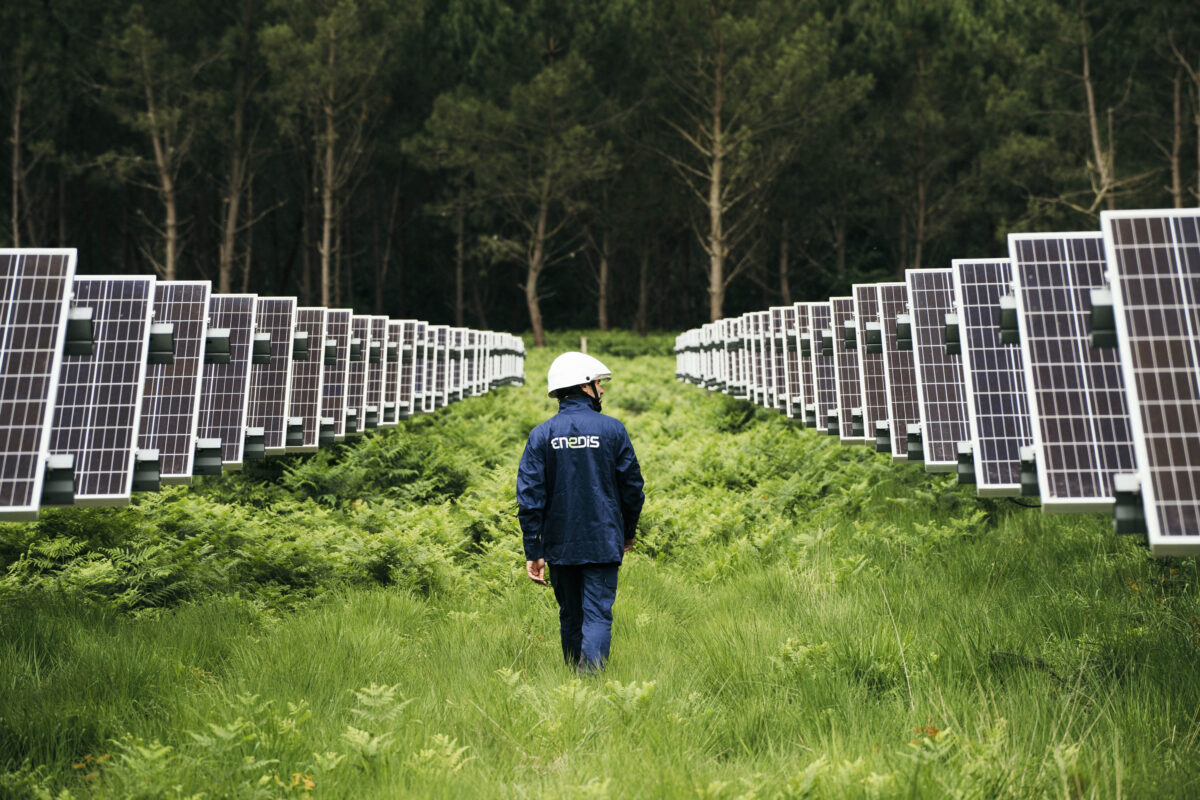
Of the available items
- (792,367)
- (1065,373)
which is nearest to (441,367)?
(792,367)

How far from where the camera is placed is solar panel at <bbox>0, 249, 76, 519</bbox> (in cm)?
603

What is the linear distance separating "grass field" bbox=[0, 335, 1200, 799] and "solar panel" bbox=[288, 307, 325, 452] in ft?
6.33

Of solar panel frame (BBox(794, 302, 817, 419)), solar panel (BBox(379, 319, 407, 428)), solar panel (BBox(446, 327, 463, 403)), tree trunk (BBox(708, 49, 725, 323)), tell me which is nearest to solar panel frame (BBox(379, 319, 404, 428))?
solar panel (BBox(379, 319, 407, 428))

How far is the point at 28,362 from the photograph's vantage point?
6457 mm

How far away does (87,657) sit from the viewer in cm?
662

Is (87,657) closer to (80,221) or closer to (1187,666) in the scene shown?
(1187,666)

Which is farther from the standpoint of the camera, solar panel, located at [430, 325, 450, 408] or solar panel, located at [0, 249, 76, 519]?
solar panel, located at [430, 325, 450, 408]

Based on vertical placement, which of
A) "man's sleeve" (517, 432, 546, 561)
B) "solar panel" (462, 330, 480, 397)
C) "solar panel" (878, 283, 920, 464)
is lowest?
"man's sleeve" (517, 432, 546, 561)

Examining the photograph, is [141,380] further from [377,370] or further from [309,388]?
[377,370]

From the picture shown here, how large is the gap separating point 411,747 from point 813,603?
360 cm

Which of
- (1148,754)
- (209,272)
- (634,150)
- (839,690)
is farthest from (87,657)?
(209,272)

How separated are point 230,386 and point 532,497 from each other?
595 cm

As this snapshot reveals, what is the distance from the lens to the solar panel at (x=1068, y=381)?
602 cm

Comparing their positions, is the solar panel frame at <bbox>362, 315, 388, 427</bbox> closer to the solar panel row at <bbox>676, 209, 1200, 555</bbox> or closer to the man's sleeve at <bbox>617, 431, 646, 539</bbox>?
the solar panel row at <bbox>676, 209, 1200, 555</bbox>
